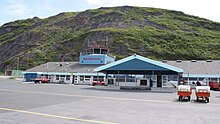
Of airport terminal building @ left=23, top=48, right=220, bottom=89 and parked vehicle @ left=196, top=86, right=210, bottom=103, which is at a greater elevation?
Answer: airport terminal building @ left=23, top=48, right=220, bottom=89

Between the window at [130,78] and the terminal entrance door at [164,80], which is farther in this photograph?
the terminal entrance door at [164,80]

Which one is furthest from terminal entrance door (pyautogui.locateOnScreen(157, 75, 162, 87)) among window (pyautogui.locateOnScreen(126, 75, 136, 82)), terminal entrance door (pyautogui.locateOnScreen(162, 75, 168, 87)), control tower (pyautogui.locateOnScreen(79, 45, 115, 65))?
control tower (pyautogui.locateOnScreen(79, 45, 115, 65))

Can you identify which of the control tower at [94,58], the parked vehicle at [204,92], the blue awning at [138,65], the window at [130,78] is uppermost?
the control tower at [94,58]

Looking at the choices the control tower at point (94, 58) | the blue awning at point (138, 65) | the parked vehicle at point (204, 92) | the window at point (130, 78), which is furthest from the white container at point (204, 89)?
the control tower at point (94, 58)

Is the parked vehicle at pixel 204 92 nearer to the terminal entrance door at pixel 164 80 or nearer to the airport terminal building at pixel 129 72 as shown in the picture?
the airport terminal building at pixel 129 72

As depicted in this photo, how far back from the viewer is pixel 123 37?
307 feet

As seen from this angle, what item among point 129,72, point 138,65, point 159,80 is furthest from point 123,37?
point 138,65

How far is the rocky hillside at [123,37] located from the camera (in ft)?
291

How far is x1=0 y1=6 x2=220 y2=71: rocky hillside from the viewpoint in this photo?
88.8 meters

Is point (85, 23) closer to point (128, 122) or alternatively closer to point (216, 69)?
point (216, 69)

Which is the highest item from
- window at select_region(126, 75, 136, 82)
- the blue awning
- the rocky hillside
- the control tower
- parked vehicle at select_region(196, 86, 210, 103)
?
the rocky hillside

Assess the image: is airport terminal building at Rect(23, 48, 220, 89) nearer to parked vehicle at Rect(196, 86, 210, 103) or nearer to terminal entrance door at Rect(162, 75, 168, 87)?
terminal entrance door at Rect(162, 75, 168, 87)

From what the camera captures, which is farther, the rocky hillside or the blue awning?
the rocky hillside

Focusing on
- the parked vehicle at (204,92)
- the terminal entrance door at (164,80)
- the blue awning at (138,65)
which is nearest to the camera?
the parked vehicle at (204,92)
